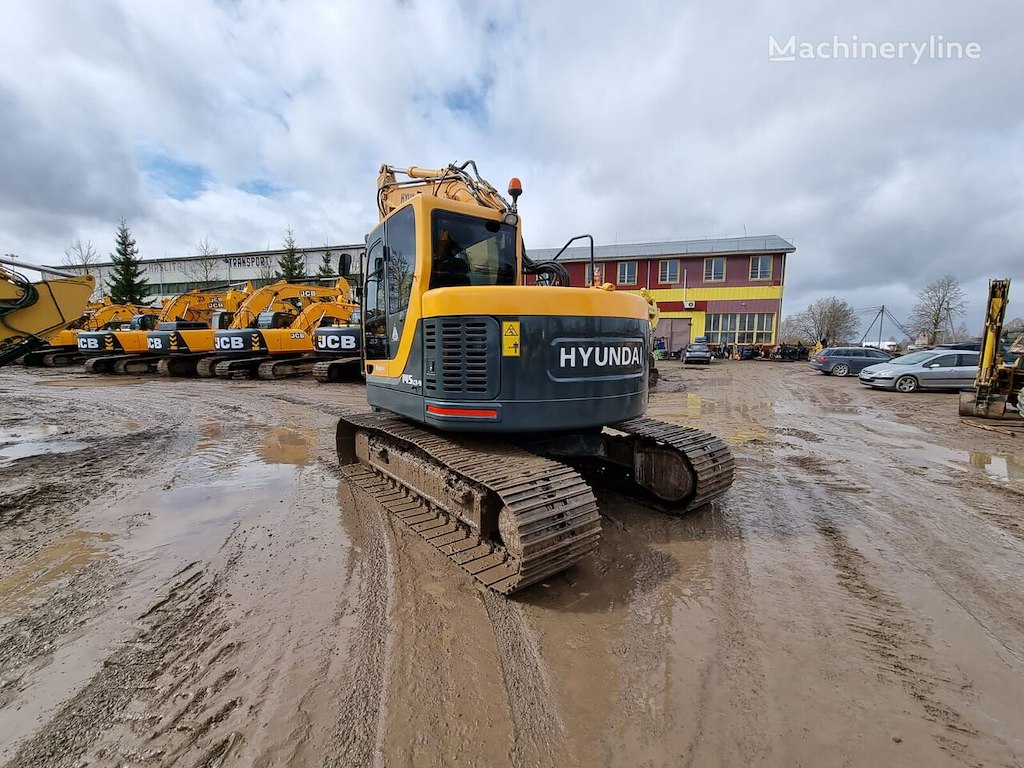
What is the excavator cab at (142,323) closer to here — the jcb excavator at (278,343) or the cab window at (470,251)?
the jcb excavator at (278,343)

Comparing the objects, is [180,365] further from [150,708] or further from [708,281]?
[708,281]

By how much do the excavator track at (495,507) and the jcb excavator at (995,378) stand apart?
1143cm

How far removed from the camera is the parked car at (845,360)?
2027 centimetres

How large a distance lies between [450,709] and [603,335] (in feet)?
9.03

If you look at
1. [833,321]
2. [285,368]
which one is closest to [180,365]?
[285,368]

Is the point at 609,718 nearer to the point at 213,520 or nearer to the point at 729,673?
the point at 729,673

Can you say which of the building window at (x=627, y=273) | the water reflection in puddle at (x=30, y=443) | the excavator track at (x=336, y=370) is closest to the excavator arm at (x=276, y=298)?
the excavator track at (x=336, y=370)

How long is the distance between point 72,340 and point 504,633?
3047 centimetres

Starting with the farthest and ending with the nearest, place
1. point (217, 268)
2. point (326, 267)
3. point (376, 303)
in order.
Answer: point (217, 268), point (326, 267), point (376, 303)

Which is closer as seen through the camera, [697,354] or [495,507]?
[495,507]

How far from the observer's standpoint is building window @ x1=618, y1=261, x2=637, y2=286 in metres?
35.0

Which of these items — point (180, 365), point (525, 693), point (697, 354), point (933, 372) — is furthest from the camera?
point (697, 354)

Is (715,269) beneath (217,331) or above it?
above

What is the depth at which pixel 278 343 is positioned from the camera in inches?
685
